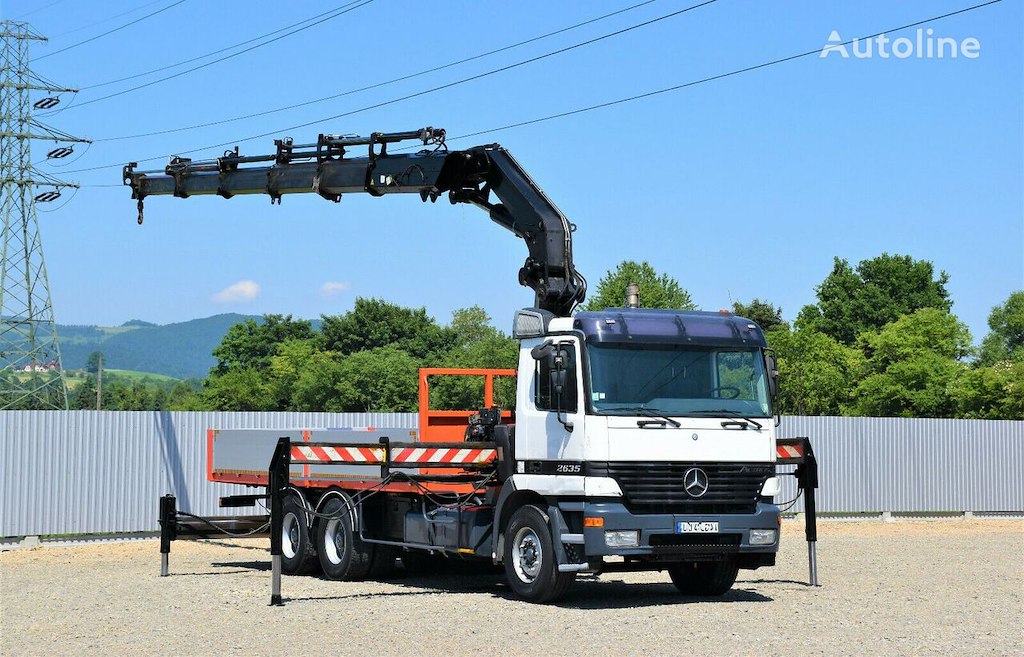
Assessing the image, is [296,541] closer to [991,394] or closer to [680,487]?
[680,487]

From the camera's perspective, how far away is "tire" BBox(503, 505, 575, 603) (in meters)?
13.6

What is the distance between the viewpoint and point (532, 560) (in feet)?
46.2

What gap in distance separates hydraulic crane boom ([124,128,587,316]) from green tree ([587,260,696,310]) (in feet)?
142

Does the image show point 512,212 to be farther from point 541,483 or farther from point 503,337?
point 503,337

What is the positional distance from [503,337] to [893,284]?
31272 millimetres

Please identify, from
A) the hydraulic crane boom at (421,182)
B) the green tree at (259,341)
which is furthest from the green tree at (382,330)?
the hydraulic crane boom at (421,182)

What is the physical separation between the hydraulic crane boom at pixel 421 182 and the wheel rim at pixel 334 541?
3904 mm

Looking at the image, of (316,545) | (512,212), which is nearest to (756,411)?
(512,212)

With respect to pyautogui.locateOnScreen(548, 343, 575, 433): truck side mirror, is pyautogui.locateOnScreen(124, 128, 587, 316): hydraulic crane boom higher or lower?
higher

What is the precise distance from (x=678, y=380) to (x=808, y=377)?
184 ft

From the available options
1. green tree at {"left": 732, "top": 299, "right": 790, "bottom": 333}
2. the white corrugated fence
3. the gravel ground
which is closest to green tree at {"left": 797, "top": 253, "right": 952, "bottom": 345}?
green tree at {"left": 732, "top": 299, "right": 790, "bottom": 333}

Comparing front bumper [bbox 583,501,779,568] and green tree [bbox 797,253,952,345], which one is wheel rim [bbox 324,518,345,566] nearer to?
front bumper [bbox 583,501,779,568]

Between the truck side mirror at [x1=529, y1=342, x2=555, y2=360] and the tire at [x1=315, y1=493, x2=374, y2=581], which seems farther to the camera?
the tire at [x1=315, y1=493, x2=374, y2=581]

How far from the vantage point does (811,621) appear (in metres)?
12.5
